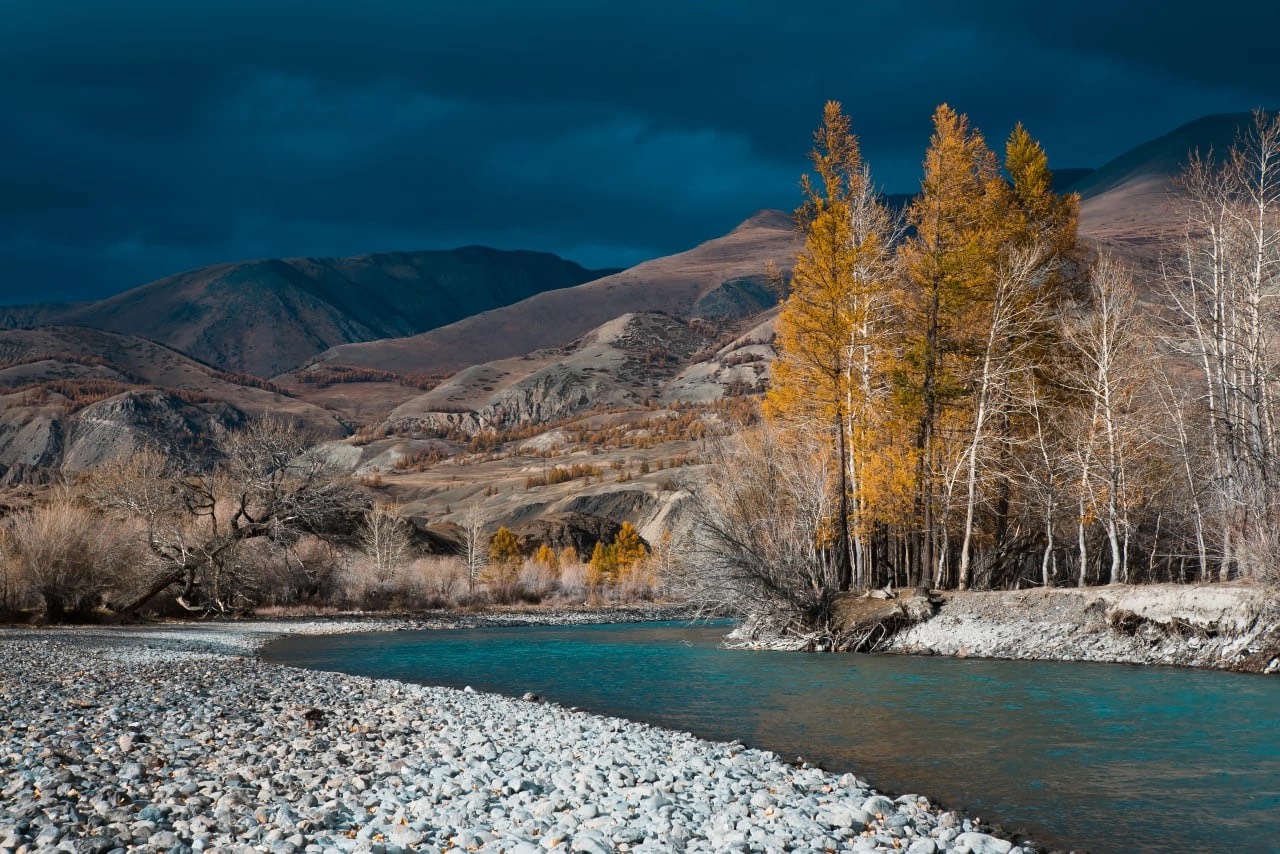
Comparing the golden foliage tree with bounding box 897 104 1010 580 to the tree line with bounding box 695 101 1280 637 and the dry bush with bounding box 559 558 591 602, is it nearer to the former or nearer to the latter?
the tree line with bounding box 695 101 1280 637

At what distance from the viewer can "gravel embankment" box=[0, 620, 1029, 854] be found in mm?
7828

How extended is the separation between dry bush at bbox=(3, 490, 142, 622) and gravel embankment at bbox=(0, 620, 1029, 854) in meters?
21.0

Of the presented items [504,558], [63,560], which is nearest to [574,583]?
[504,558]

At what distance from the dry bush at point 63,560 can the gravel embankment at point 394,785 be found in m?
Answer: 21.0

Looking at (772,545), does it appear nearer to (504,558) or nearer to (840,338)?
(840,338)

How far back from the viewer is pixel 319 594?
56.4m

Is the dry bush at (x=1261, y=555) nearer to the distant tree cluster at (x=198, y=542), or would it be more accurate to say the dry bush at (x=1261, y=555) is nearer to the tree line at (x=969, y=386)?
the tree line at (x=969, y=386)

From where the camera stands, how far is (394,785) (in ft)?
32.1

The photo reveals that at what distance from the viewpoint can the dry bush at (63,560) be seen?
33.8 m

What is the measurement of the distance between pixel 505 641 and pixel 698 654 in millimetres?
11940

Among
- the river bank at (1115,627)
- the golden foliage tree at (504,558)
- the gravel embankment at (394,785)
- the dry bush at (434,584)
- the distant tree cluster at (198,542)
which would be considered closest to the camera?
the gravel embankment at (394,785)

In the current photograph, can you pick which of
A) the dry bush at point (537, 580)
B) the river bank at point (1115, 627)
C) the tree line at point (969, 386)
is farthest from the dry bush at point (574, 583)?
the river bank at point (1115, 627)

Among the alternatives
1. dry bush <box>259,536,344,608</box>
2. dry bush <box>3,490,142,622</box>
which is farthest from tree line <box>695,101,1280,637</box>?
dry bush <box>259,536,344,608</box>

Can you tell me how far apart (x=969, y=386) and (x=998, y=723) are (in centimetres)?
1568
